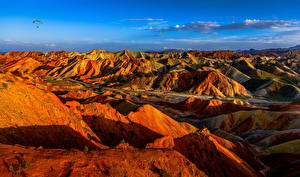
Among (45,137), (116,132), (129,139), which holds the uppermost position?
(45,137)

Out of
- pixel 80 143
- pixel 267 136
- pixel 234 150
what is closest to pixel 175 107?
pixel 267 136

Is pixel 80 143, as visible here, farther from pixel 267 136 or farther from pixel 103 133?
pixel 267 136

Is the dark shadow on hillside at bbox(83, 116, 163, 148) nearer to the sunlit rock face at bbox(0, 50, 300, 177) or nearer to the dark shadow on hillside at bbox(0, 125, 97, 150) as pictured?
the sunlit rock face at bbox(0, 50, 300, 177)

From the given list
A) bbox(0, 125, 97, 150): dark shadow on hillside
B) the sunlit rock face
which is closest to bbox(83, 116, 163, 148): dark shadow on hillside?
the sunlit rock face

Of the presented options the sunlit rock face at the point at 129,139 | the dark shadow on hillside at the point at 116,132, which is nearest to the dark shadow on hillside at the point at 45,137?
the sunlit rock face at the point at 129,139

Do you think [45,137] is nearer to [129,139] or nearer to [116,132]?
Answer: [116,132]

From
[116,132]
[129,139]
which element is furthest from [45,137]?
[129,139]

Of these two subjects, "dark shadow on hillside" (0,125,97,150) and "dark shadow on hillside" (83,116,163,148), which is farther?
"dark shadow on hillside" (83,116,163,148)

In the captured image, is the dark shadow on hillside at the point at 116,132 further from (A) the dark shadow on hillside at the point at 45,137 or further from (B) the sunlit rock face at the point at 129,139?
(A) the dark shadow on hillside at the point at 45,137

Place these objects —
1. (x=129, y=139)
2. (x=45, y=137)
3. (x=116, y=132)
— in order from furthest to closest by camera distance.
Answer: (x=116, y=132)
(x=129, y=139)
(x=45, y=137)

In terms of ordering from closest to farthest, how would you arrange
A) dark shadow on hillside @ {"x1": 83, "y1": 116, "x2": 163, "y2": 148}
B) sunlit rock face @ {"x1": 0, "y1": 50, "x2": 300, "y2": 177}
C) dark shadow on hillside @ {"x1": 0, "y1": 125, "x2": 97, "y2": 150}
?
1. sunlit rock face @ {"x1": 0, "y1": 50, "x2": 300, "y2": 177}
2. dark shadow on hillside @ {"x1": 0, "y1": 125, "x2": 97, "y2": 150}
3. dark shadow on hillside @ {"x1": 83, "y1": 116, "x2": 163, "y2": 148}
